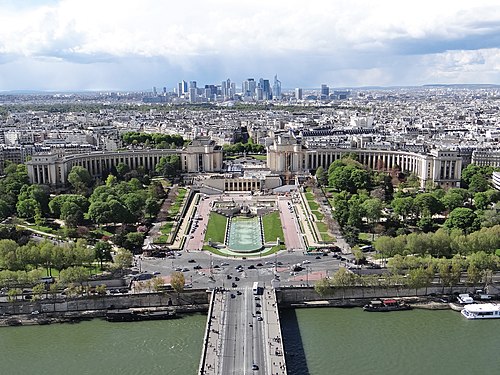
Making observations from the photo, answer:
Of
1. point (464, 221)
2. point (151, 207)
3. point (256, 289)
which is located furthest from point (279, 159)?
point (256, 289)

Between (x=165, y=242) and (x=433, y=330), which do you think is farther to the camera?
(x=165, y=242)

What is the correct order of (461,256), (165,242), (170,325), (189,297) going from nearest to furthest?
1. (170,325)
2. (189,297)
3. (461,256)
4. (165,242)

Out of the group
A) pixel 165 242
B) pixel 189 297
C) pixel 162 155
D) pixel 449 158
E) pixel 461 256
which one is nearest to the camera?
pixel 189 297

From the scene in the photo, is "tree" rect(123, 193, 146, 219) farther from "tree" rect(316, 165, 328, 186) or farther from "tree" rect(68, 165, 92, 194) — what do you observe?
"tree" rect(316, 165, 328, 186)

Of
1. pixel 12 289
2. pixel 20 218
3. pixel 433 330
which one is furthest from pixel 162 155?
pixel 433 330

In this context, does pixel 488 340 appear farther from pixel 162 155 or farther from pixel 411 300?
pixel 162 155

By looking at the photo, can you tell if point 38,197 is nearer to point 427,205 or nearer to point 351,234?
point 351,234

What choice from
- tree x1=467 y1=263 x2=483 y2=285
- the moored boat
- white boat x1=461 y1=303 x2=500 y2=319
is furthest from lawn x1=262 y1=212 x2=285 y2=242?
white boat x1=461 y1=303 x2=500 y2=319
